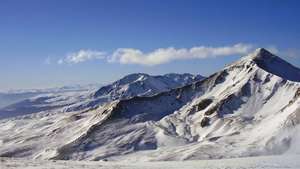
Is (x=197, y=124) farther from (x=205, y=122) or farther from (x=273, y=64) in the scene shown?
(x=273, y=64)

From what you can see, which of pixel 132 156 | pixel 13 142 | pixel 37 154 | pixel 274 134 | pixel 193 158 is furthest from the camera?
pixel 13 142

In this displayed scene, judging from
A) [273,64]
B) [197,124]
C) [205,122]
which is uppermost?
[273,64]

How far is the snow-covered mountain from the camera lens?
101562 millimetres

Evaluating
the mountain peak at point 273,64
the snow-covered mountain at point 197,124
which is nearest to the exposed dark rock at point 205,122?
the snow-covered mountain at point 197,124

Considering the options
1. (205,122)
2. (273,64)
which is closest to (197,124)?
(205,122)

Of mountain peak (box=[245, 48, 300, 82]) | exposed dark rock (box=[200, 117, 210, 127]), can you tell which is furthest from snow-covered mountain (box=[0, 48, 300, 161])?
mountain peak (box=[245, 48, 300, 82])

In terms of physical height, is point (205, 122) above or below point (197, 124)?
above

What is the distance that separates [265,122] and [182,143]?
2117 cm

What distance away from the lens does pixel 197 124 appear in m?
129

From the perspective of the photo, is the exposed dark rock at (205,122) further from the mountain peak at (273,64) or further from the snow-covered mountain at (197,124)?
the mountain peak at (273,64)

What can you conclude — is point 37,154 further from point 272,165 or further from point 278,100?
point 272,165

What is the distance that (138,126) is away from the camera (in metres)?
134

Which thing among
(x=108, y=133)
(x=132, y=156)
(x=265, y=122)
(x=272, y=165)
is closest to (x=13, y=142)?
(x=108, y=133)

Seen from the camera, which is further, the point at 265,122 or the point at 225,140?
the point at 265,122
